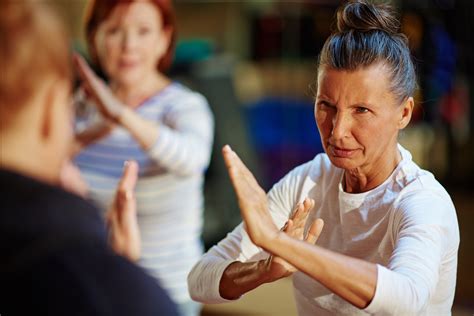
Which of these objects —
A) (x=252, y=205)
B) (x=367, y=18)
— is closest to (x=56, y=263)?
(x=252, y=205)

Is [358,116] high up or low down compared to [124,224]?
up

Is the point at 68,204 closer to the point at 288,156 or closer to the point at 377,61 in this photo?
the point at 377,61

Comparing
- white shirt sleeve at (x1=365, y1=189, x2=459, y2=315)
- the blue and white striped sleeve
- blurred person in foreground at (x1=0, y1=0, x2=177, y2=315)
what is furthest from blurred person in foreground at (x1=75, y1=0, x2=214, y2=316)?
blurred person in foreground at (x1=0, y1=0, x2=177, y2=315)

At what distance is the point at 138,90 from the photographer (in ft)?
5.71

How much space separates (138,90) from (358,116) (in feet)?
2.48

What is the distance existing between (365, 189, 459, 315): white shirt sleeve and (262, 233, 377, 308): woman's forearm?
1cm

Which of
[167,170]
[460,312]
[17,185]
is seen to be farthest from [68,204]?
[460,312]

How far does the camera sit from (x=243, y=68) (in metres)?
3.96

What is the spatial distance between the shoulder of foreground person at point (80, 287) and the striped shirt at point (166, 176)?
903 millimetres

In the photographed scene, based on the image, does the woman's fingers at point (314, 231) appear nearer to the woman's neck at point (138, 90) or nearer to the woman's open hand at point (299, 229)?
the woman's open hand at point (299, 229)

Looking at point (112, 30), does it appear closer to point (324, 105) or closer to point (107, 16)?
point (107, 16)

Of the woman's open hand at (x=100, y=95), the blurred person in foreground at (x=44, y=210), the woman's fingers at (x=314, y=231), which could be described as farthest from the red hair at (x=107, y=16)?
the blurred person in foreground at (x=44, y=210)

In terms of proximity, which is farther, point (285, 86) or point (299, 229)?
point (285, 86)

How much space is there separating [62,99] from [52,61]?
4 cm
